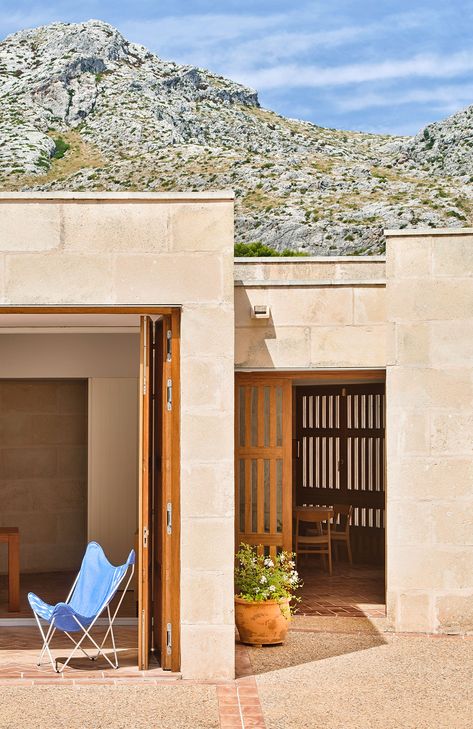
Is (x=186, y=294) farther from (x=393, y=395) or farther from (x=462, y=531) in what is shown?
(x=462, y=531)

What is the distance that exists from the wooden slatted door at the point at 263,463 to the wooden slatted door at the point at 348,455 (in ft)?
10.5

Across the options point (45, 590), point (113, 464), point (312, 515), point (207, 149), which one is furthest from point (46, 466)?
point (207, 149)

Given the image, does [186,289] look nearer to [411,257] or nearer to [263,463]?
[411,257]

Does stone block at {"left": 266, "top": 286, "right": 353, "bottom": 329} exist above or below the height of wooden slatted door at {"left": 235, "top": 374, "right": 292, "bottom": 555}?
above

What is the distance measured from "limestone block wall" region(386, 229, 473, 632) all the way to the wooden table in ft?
11.5

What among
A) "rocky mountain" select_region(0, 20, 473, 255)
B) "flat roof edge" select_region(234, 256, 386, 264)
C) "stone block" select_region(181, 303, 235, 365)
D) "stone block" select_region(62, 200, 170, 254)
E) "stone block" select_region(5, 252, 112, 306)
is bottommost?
"stone block" select_region(181, 303, 235, 365)

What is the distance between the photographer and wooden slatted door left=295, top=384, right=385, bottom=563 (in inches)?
501

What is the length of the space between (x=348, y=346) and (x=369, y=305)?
43 cm

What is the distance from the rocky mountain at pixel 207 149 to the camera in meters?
52.2

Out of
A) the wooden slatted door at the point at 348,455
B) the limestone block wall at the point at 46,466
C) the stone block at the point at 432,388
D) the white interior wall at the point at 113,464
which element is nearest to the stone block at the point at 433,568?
the stone block at the point at 432,388

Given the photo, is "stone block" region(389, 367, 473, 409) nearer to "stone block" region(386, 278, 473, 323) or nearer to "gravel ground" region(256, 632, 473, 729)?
"stone block" region(386, 278, 473, 323)

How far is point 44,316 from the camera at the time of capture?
24.5 feet

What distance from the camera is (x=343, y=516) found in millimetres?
13047

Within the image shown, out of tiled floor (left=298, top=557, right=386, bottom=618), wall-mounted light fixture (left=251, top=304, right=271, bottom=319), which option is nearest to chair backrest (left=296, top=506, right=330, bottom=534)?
tiled floor (left=298, top=557, right=386, bottom=618)
